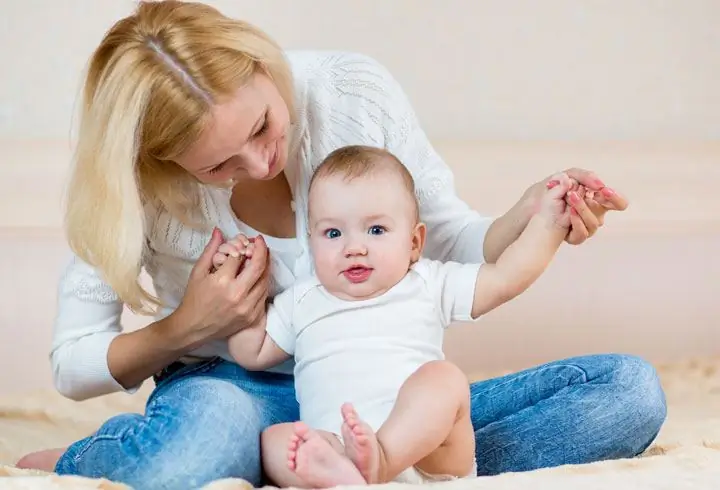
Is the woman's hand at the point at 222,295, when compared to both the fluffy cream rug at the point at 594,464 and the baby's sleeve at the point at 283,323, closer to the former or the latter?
the baby's sleeve at the point at 283,323

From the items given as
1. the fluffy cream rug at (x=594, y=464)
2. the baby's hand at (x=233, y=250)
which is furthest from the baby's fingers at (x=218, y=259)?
the fluffy cream rug at (x=594, y=464)

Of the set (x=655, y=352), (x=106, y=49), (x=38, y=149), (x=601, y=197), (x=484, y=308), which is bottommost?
(x=655, y=352)

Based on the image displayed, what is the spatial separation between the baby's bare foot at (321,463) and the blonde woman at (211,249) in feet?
0.48

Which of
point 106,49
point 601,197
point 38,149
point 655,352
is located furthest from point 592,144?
point 106,49

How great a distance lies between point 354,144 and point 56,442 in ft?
2.68

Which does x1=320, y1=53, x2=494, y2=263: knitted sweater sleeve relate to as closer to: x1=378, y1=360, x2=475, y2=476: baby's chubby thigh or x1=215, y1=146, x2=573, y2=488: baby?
x1=215, y1=146, x2=573, y2=488: baby

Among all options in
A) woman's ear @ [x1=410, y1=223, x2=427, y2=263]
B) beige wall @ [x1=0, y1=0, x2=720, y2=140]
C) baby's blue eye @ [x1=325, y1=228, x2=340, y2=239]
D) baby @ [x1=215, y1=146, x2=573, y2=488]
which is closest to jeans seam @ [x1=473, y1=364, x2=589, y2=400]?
baby @ [x1=215, y1=146, x2=573, y2=488]

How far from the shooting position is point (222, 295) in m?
1.64

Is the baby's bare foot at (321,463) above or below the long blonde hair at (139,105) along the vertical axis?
below

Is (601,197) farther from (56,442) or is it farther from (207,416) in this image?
(56,442)

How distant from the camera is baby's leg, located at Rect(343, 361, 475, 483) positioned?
1.37 meters

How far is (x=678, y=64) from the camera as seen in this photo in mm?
3385

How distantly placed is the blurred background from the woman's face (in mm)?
1441

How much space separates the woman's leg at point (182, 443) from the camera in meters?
1.47
